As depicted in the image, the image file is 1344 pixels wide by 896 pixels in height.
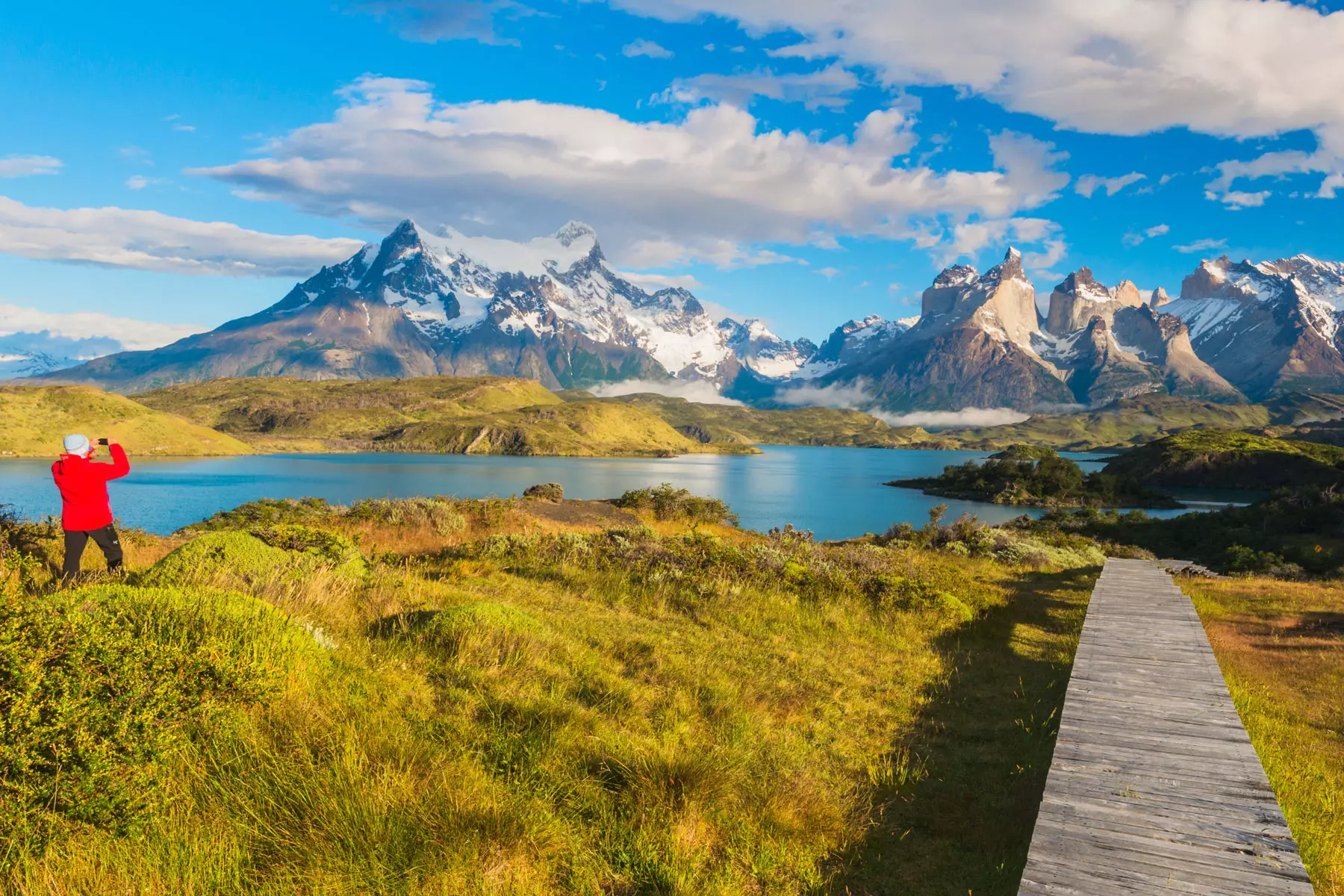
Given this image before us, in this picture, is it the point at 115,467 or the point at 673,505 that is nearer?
the point at 115,467

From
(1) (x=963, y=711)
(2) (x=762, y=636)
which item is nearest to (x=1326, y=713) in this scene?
(1) (x=963, y=711)

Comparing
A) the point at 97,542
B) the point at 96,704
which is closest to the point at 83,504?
the point at 97,542

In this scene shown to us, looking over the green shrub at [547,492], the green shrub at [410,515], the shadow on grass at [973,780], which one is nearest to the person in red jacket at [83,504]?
the shadow on grass at [973,780]

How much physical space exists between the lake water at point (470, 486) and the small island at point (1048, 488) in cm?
622

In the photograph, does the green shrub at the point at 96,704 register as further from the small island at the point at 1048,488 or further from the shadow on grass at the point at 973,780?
the small island at the point at 1048,488

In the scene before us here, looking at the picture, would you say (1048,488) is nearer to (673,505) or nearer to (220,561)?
(673,505)

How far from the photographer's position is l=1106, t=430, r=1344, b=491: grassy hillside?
115 meters

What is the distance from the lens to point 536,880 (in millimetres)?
4902

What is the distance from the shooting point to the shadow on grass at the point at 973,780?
20.0ft

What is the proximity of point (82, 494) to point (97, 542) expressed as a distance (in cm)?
84

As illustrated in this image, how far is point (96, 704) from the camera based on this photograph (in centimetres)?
476

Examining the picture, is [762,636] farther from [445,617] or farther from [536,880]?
[536,880]

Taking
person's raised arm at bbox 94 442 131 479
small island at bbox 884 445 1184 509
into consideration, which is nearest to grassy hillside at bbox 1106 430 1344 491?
small island at bbox 884 445 1184 509

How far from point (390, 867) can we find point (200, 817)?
1.45 metres
